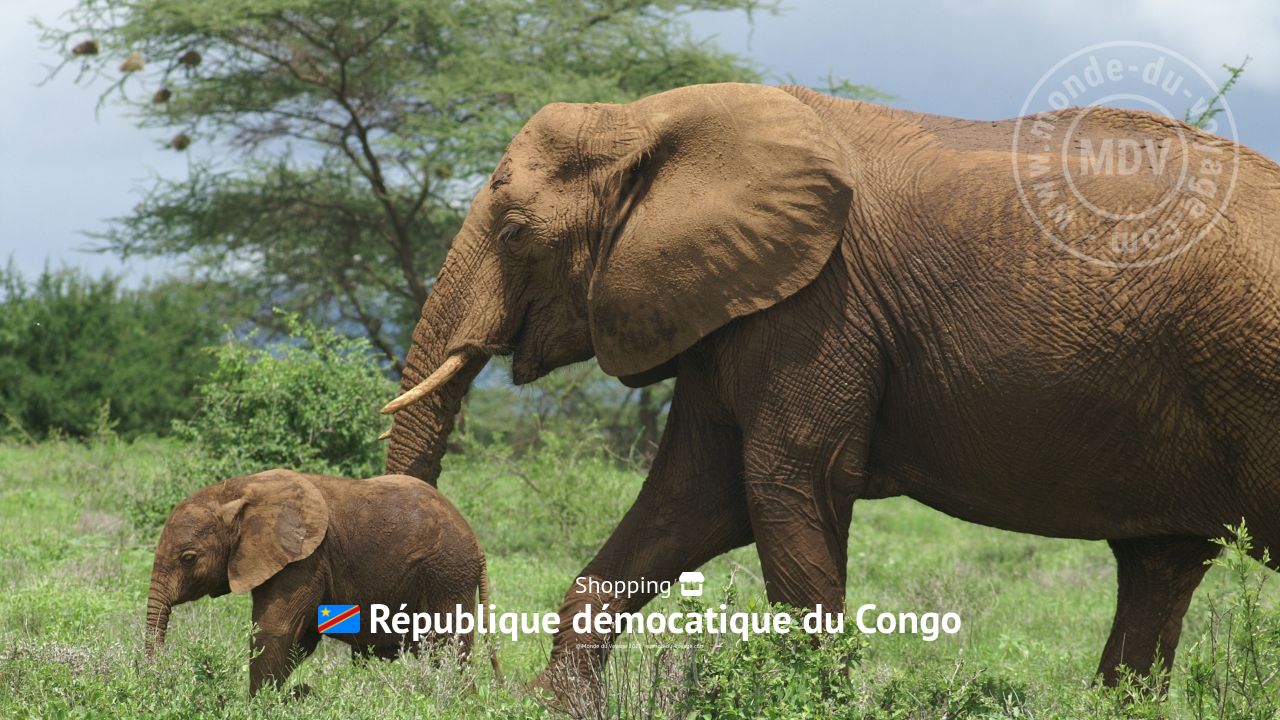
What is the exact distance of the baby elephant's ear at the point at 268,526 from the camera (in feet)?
21.9

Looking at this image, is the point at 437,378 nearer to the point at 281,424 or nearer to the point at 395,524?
the point at 395,524

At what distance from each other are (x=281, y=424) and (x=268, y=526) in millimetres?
5028

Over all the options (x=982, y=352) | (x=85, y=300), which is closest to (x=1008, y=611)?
(x=982, y=352)

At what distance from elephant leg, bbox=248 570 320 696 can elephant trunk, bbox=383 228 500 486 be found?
0.74 meters

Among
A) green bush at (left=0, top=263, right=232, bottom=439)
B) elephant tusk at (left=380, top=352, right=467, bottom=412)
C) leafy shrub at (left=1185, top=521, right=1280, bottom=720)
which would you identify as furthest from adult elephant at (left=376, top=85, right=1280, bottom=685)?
green bush at (left=0, top=263, right=232, bottom=439)

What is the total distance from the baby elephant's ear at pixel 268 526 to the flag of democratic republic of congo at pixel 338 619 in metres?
0.38

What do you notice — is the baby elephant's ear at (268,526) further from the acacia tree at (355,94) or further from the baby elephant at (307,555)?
the acacia tree at (355,94)

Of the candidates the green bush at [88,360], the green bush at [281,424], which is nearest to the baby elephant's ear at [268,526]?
the green bush at [281,424]

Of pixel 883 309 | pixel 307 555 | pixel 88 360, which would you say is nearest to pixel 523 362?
pixel 307 555

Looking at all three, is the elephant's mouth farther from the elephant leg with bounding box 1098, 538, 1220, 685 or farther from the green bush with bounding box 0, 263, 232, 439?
the green bush with bounding box 0, 263, 232, 439

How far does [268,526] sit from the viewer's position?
674cm

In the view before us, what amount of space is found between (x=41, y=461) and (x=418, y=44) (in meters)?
13.7

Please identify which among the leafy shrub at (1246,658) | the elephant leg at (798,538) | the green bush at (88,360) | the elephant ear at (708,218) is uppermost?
the green bush at (88,360)

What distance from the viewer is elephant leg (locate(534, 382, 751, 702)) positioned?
21.5 feet
